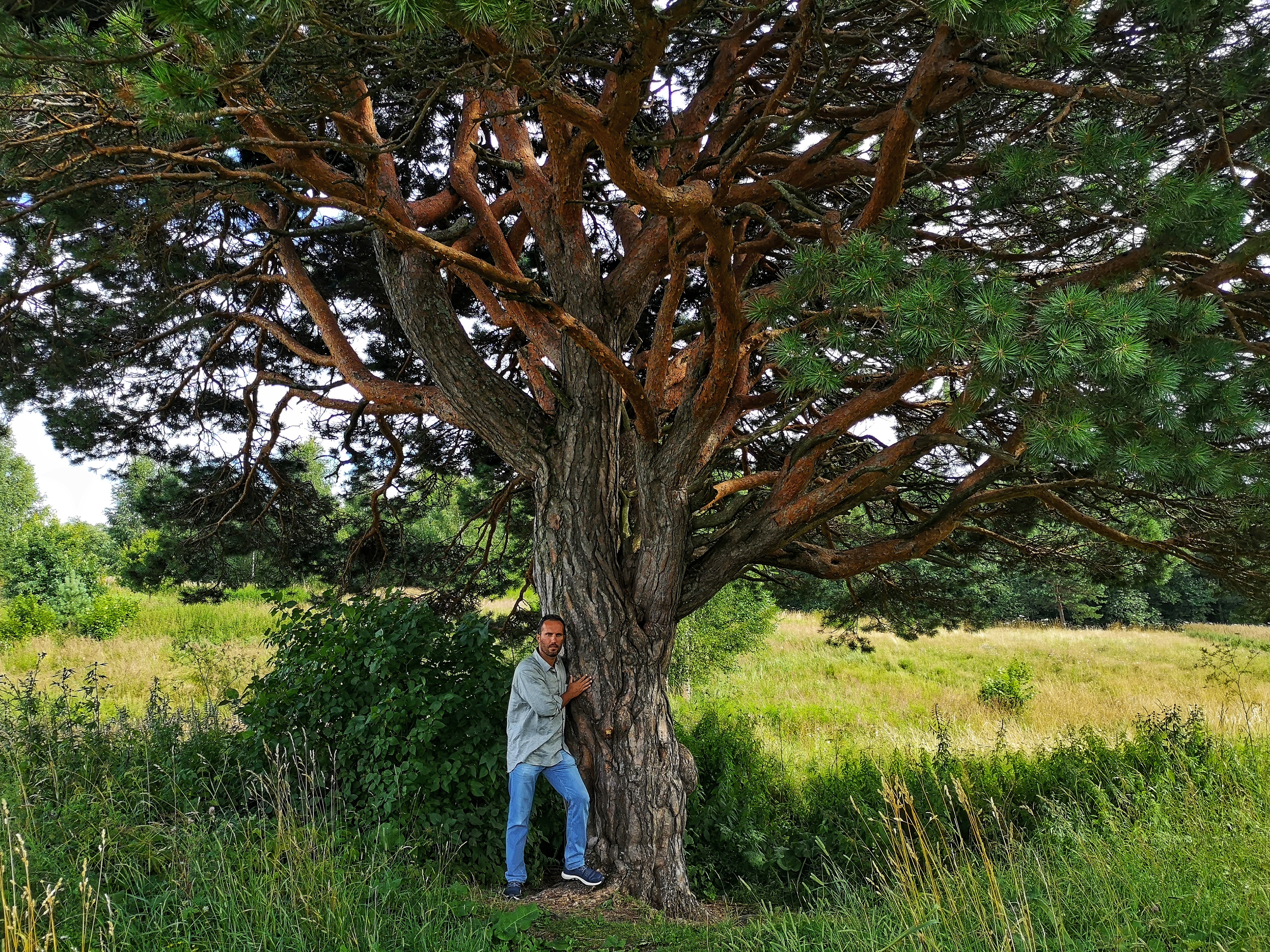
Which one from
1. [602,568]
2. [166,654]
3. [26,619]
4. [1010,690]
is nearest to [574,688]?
[602,568]

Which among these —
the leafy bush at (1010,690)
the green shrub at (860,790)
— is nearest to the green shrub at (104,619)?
the green shrub at (860,790)

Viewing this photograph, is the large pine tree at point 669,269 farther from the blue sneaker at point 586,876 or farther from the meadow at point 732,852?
the meadow at point 732,852

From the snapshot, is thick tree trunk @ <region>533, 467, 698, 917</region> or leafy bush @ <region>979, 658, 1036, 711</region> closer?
thick tree trunk @ <region>533, 467, 698, 917</region>

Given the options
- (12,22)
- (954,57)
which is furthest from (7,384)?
(954,57)

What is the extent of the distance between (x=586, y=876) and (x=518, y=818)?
601 millimetres

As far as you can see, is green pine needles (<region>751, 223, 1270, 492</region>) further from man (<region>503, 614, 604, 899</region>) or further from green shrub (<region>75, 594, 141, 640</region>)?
green shrub (<region>75, 594, 141, 640</region>)

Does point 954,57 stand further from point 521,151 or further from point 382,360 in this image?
point 382,360

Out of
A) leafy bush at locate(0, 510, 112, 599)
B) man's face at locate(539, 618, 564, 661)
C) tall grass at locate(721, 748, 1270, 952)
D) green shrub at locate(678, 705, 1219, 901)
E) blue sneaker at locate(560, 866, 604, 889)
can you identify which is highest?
leafy bush at locate(0, 510, 112, 599)

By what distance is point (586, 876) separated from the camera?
4.89m

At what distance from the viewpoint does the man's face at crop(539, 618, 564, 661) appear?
5031 mm

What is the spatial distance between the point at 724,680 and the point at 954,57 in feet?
50.1

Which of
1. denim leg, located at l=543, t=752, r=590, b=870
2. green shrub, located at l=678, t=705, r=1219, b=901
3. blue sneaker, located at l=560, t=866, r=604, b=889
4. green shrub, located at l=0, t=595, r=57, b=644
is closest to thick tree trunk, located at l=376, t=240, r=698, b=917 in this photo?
blue sneaker, located at l=560, t=866, r=604, b=889

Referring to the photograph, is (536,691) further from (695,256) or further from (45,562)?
(45,562)

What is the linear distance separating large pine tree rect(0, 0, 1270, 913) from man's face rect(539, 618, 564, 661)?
1.23ft
